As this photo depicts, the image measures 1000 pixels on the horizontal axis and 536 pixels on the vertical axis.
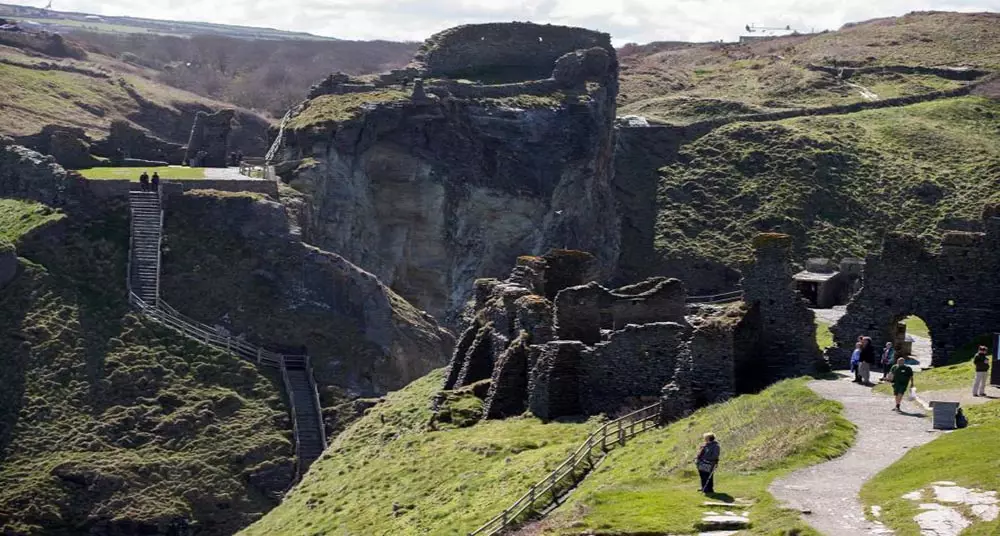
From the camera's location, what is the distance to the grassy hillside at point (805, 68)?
444 ft

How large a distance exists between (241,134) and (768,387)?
96.6m

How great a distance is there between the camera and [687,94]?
140m

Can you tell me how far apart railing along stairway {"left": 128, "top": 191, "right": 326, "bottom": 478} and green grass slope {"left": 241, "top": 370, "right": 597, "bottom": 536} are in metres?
11.7

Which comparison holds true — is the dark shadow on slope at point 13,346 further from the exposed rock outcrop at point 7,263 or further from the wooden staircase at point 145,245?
the wooden staircase at point 145,245

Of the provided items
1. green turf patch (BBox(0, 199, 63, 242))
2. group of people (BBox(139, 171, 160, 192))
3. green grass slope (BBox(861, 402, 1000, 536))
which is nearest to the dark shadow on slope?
green turf patch (BBox(0, 199, 63, 242))

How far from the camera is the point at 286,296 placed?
255ft

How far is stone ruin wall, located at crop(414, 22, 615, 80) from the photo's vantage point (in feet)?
374

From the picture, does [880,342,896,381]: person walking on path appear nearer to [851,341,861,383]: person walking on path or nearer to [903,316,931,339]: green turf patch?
[851,341,861,383]: person walking on path

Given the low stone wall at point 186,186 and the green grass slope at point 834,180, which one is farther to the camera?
the green grass slope at point 834,180

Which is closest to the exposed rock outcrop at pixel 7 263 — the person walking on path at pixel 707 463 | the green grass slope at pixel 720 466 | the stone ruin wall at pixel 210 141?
the stone ruin wall at pixel 210 141

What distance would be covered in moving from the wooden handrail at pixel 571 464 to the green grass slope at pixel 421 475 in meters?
0.62

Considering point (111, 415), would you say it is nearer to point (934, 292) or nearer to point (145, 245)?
point (145, 245)

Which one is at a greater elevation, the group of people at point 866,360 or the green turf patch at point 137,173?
the group of people at point 866,360

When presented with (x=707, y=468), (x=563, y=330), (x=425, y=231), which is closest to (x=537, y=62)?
(x=425, y=231)
